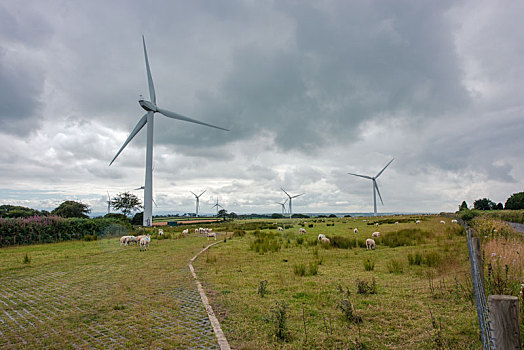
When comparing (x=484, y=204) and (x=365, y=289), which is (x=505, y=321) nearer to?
(x=365, y=289)

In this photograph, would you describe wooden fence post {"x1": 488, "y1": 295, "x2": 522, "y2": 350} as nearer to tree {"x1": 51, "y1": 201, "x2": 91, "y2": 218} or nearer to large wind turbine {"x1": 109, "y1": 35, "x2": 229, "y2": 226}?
large wind turbine {"x1": 109, "y1": 35, "x2": 229, "y2": 226}

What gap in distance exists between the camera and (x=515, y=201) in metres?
85.9

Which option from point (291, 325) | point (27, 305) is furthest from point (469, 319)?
point (27, 305)

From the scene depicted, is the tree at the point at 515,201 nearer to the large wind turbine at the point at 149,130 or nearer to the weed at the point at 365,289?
the large wind turbine at the point at 149,130

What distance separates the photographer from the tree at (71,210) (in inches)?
2500

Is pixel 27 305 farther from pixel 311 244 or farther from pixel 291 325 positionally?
pixel 311 244

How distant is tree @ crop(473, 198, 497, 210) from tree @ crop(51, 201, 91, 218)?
12103cm

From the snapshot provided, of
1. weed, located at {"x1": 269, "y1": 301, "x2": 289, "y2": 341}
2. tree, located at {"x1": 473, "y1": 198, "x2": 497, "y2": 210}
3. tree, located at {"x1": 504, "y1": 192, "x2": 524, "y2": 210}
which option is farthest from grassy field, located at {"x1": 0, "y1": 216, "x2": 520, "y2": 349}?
tree, located at {"x1": 473, "y1": 198, "x2": 497, "y2": 210}

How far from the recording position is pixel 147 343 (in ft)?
17.8

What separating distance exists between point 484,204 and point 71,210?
126 meters

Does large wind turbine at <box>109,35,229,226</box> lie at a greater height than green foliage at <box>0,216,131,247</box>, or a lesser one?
greater

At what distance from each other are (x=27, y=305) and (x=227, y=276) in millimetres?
6230

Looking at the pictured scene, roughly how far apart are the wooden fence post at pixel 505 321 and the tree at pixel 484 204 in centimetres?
12278

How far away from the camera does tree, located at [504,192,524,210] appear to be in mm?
82375
